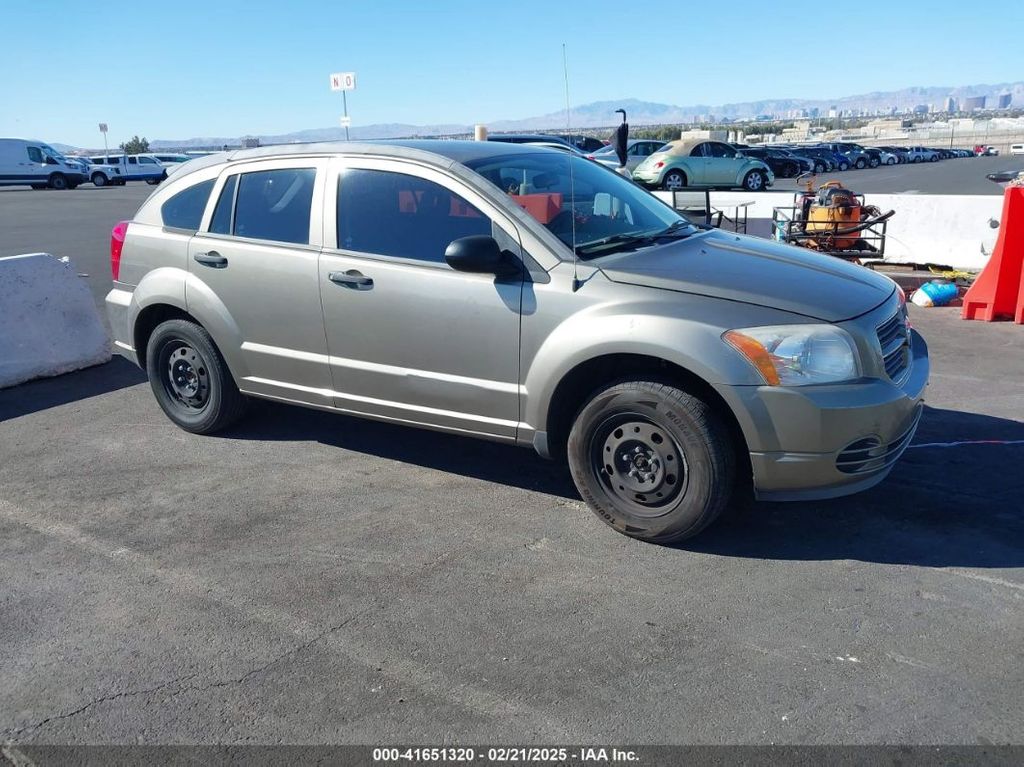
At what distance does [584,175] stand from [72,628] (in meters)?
3.44

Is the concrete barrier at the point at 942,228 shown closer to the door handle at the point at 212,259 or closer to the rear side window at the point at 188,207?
the rear side window at the point at 188,207

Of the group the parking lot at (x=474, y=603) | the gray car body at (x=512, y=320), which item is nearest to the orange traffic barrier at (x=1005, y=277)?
the parking lot at (x=474, y=603)

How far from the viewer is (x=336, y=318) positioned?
4.92m

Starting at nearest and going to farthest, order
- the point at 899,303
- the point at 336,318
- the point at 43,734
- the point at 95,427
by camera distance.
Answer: the point at 43,734
the point at 899,303
the point at 336,318
the point at 95,427

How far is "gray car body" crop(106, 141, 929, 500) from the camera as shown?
3.89 m

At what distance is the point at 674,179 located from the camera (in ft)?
98.1

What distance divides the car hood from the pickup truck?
49658mm

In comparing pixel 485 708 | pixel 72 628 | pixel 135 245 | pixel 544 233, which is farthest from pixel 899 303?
pixel 135 245

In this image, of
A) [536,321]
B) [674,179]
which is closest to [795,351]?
[536,321]

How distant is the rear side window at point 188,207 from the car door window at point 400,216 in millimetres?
1145

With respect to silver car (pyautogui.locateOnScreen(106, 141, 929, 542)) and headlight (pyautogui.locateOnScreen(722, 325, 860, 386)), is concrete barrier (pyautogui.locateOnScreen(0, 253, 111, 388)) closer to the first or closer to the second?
silver car (pyautogui.locateOnScreen(106, 141, 929, 542))

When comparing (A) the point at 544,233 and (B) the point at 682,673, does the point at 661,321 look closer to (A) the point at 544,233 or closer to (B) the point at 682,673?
(A) the point at 544,233

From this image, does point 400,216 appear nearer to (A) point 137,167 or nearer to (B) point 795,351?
(B) point 795,351

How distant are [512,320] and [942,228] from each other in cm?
871
